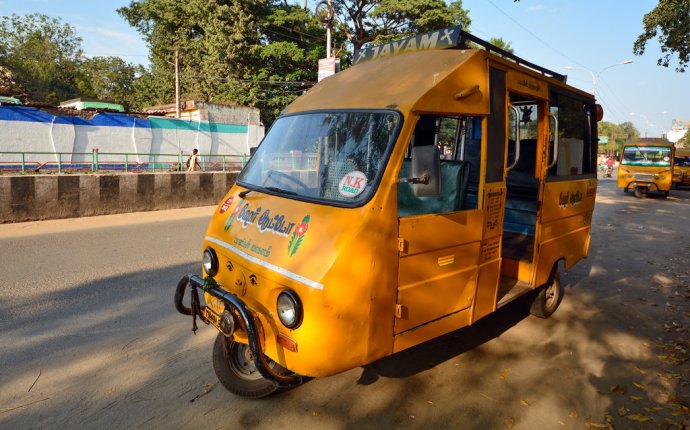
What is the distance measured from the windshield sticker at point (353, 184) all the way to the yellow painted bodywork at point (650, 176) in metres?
20.6

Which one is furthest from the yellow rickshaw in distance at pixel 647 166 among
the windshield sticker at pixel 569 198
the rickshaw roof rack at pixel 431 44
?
the rickshaw roof rack at pixel 431 44

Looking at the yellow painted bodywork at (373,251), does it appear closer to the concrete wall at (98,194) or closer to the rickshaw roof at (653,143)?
the concrete wall at (98,194)

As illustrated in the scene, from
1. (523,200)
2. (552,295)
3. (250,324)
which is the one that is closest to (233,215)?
(250,324)

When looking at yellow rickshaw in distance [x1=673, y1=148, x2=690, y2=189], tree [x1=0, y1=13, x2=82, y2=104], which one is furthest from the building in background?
tree [x1=0, y1=13, x2=82, y2=104]

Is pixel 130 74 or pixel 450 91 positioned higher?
pixel 130 74

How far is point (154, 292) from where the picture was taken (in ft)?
17.4

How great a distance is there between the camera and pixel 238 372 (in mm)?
3230

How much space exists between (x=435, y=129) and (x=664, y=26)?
12.5 meters

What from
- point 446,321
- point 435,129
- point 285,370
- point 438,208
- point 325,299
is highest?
point 435,129

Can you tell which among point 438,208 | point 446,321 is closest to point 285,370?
point 446,321

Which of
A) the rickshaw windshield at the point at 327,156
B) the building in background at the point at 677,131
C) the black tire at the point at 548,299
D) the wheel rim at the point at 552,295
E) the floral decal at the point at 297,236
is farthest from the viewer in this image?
the building in background at the point at 677,131

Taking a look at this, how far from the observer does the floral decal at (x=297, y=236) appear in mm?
2709

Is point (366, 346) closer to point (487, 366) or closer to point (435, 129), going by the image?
point (487, 366)

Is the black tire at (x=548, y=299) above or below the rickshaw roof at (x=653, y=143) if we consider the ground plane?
below
